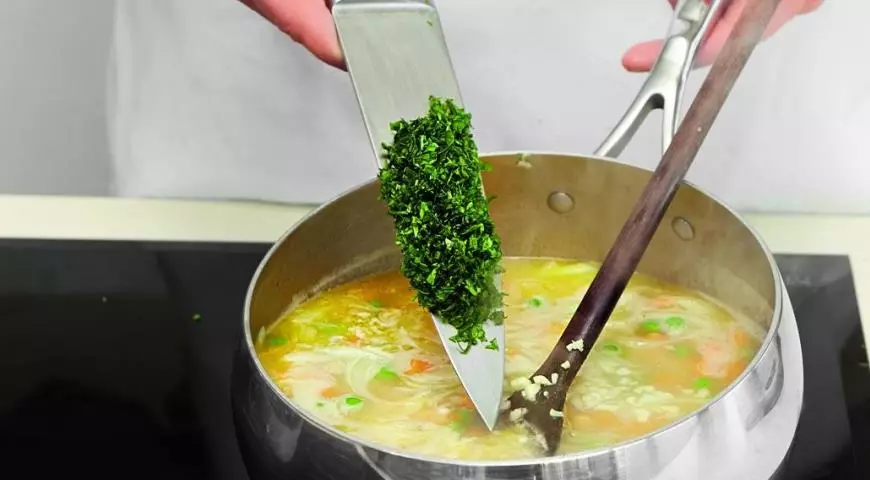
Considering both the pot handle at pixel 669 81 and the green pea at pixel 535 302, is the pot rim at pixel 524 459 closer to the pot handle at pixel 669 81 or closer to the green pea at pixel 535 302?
the pot handle at pixel 669 81

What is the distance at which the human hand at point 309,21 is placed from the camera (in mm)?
1071

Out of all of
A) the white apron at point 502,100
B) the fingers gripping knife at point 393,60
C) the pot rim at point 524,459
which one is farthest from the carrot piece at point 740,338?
the white apron at point 502,100

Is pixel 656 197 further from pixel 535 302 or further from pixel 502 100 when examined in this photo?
pixel 502 100

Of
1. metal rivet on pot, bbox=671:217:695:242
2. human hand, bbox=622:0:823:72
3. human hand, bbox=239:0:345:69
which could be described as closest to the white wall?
human hand, bbox=239:0:345:69

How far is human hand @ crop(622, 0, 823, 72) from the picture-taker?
98 cm

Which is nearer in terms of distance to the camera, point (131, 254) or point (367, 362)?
point (367, 362)

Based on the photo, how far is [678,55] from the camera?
0.85 meters

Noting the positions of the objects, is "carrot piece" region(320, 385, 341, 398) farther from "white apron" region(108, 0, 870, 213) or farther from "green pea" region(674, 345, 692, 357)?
"white apron" region(108, 0, 870, 213)

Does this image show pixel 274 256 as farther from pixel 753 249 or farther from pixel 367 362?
pixel 753 249

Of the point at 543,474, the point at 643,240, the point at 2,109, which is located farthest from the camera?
the point at 2,109

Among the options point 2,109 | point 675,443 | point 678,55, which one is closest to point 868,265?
point 678,55

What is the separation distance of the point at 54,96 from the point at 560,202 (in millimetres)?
843

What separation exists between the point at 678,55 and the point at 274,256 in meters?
0.38

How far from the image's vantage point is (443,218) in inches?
30.0
